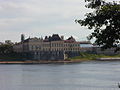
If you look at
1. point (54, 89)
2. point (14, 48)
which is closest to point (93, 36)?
point (54, 89)

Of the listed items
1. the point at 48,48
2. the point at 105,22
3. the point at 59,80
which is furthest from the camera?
the point at 48,48

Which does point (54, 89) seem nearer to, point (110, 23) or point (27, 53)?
point (110, 23)

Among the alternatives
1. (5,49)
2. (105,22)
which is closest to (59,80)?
(105,22)

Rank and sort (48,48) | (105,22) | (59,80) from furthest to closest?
(48,48) → (59,80) → (105,22)

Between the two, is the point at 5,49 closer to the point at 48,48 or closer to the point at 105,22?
the point at 48,48

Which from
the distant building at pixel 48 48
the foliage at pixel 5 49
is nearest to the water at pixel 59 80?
the distant building at pixel 48 48

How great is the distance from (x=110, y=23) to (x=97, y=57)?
14855 centimetres

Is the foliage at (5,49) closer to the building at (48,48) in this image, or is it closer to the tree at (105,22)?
the building at (48,48)

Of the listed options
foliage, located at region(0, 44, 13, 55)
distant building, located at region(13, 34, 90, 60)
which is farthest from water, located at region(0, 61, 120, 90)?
foliage, located at region(0, 44, 13, 55)

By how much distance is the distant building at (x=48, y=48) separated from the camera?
146m

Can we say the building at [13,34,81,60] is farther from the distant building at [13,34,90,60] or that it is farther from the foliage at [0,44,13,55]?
the foliage at [0,44,13,55]

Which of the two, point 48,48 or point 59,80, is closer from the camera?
point 59,80

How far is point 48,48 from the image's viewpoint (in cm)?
14875

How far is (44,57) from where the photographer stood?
14950 centimetres
